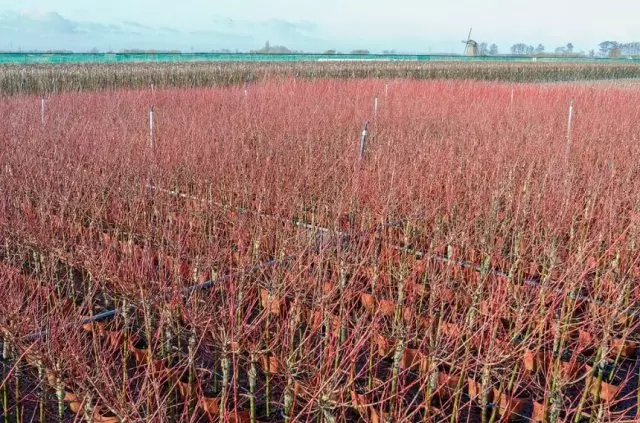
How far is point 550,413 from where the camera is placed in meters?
2.96

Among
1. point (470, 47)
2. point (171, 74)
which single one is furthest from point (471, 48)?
point (171, 74)

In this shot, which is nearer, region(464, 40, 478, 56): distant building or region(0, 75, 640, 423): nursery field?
region(0, 75, 640, 423): nursery field

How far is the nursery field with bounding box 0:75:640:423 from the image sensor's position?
2.84m

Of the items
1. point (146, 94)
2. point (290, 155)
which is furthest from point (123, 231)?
point (146, 94)

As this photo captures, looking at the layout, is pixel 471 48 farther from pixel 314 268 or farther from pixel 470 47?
pixel 314 268

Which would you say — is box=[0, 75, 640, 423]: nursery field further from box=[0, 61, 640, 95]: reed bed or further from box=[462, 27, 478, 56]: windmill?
box=[462, 27, 478, 56]: windmill

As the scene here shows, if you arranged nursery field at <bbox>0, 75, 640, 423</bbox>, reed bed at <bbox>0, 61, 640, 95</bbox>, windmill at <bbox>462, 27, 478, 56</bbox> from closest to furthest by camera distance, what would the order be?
nursery field at <bbox>0, 75, 640, 423</bbox> → reed bed at <bbox>0, 61, 640, 95</bbox> → windmill at <bbox>462, 27, 478, 56</bbox>

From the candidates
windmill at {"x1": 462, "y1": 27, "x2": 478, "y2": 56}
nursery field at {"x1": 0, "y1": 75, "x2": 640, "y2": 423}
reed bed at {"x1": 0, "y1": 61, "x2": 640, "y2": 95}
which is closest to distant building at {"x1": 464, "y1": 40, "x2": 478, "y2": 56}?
windmill at {"x1": 462, "y1": 27, "x2": 478, "y2": 56}

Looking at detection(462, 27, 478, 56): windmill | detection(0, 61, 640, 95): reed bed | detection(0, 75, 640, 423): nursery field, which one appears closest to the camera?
detection(0, 75, 640, 423): nursery field

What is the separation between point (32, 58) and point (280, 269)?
22595 millimetres

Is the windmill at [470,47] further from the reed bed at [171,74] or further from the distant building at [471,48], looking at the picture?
the reed bed at [171,74]

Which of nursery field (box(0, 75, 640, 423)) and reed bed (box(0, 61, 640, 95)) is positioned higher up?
reed bed (box(0, 61, 640, 95))

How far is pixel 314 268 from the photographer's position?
388cm

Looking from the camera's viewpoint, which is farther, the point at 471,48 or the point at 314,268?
the point at 471,48
